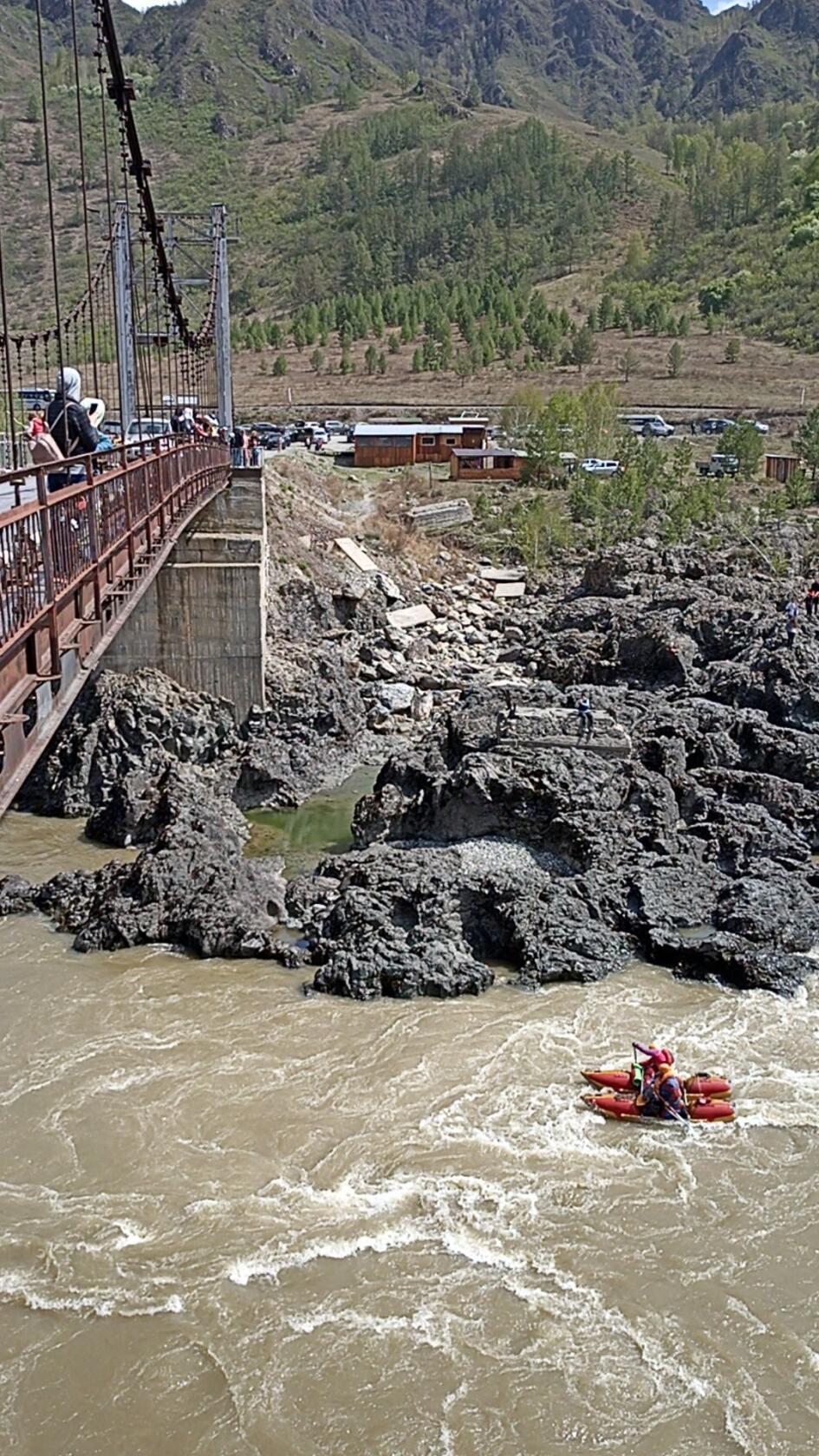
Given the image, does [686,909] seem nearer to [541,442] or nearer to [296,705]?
[296,705]

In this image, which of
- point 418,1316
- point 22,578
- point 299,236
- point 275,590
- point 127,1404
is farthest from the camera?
point 299,236

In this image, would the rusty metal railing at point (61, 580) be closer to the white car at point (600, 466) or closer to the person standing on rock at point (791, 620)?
the person standing on rock at point (791, 620)

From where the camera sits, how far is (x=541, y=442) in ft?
139

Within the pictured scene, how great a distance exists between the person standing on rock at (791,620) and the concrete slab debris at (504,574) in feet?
29.2

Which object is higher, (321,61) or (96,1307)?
(321,61)

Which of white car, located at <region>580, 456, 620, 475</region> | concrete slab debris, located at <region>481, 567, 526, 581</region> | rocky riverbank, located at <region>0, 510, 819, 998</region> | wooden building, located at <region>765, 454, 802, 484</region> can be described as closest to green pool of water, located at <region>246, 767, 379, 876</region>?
rocky riverbank, located at <region>0, 510, 819, 998</region>

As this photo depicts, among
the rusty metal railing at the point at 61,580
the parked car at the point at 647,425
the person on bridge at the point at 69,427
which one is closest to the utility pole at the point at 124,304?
the rusty metal railing at the point at 61,580

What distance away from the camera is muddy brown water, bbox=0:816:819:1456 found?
318 inches

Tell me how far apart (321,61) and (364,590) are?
503ft

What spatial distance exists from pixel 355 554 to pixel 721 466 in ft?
64.2

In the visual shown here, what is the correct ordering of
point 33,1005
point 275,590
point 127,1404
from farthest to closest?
point 275,590 < point 33,1005 < point 127,1404

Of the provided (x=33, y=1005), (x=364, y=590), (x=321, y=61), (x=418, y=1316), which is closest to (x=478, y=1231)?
(x=418, y=1316)

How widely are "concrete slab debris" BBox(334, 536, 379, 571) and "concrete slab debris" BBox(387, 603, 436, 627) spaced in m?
1.76

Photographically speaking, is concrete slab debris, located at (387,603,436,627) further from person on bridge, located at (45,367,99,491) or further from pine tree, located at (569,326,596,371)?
pine tree, located at (569,326,596,371)
